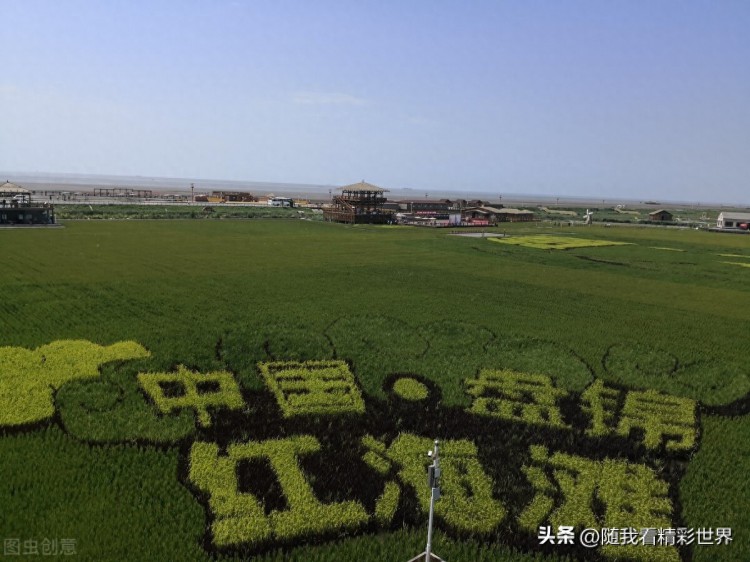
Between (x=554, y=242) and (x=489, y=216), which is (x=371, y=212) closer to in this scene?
(x=489, y=216)

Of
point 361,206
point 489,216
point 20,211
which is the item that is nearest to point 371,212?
point 361,206

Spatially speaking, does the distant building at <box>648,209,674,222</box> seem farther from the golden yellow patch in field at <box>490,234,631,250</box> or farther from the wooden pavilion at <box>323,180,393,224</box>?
the wooden pavilion at <box>323,180,393,224</box>

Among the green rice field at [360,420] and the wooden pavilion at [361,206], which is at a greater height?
the wooden pavilion at [361,206]

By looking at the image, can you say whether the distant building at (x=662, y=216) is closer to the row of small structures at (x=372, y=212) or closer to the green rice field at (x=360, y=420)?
the row of small structures at (x=372, y=212)

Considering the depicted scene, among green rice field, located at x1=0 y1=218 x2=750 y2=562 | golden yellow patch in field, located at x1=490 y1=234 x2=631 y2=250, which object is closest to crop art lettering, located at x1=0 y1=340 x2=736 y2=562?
green rice field, located at x1=0 y1=218 x2=750 y2=562

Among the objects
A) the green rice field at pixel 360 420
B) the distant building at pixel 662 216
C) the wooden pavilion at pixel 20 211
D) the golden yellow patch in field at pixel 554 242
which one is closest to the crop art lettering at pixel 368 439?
the green rice field at pixel 360 420
